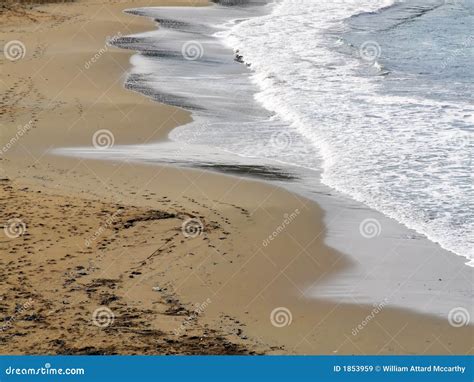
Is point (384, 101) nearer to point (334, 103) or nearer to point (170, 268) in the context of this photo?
point (334, 103)

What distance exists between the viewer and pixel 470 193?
10719mm

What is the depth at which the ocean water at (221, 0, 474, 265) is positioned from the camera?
34.9 ft

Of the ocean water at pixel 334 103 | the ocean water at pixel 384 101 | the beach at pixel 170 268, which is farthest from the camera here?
the ocean water at pixel 334 103

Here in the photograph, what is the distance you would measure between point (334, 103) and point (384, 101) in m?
1.08

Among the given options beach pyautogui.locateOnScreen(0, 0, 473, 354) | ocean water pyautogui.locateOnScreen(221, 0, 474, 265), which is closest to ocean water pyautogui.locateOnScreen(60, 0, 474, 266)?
ocean water pyautogui.locateOnScreen(221, 0, 474, 265)

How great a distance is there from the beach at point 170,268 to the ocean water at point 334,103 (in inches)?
Result: 37.3

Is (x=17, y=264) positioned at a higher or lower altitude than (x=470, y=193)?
higher

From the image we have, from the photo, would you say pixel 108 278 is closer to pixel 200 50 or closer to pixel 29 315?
pixel 29 315

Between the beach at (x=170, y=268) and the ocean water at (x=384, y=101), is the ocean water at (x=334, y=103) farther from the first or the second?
the beach at (x=170, y=268)

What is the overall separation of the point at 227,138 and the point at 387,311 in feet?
20.9

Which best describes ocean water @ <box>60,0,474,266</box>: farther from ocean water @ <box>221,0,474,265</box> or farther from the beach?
the beach

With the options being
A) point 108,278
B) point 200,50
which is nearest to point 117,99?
point 200,50

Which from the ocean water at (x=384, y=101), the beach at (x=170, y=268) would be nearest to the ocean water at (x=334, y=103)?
the ocean water at (x=384, y=101)

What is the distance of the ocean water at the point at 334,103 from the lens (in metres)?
11.1
